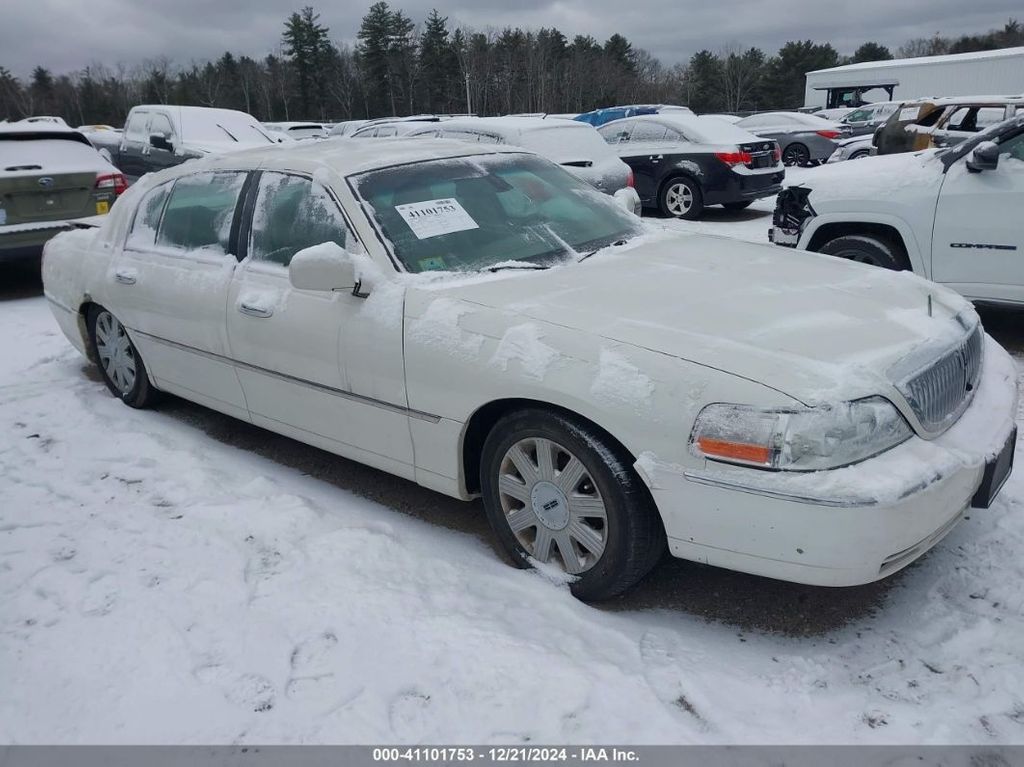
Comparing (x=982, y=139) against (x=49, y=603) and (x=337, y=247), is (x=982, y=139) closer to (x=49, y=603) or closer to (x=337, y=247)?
(x=337, y=247)

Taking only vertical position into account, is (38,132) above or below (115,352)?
above

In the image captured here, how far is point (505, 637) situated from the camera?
2.65 meters

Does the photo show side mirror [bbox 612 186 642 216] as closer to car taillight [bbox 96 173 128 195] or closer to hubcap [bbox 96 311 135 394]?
hubcap [bbox 96 311 135 394]

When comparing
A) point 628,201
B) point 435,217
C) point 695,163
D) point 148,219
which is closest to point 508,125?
point 695,163

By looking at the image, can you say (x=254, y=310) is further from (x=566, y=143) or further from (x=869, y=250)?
(x=566, y=143)

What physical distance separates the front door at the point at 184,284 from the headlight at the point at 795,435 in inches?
98.3

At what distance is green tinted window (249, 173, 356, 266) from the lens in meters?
3.47

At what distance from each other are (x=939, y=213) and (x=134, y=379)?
17.3 ft

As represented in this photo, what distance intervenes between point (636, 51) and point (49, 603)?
7737 cm

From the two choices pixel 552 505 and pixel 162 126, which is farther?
pixel 162 126

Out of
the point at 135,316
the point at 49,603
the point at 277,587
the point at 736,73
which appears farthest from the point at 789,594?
the point at 736,73

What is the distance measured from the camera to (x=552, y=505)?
9.29 feet

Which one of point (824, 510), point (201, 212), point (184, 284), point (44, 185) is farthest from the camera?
point (44, 185)

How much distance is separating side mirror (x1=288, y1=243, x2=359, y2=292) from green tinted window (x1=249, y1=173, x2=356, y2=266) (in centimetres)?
26
